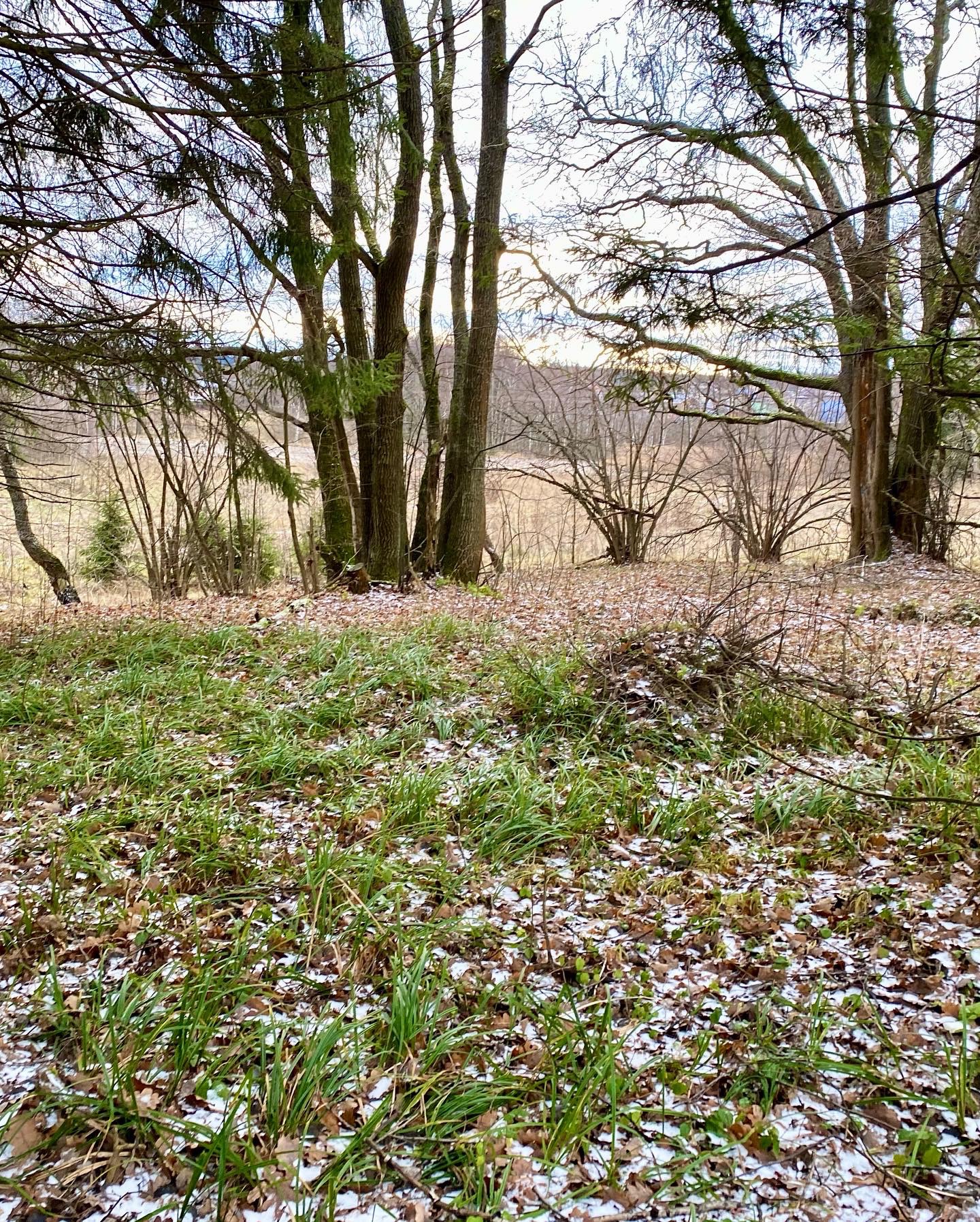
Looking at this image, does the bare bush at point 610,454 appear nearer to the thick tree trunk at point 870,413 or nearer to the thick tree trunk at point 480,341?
the thick tree trunk at point 480,341

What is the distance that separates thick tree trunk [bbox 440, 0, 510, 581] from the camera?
8.30 meters

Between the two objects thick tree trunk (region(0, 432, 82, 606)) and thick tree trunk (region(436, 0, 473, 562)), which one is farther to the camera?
thick tree trunk (region(0, 432, 82, 606))

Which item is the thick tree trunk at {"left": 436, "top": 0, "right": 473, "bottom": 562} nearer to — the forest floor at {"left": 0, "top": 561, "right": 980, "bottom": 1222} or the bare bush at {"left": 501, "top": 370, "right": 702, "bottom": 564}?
the bare bush at {"left": 501, "top": 370, "right": 702, "bottom": 564}

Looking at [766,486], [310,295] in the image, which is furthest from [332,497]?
[766,486]

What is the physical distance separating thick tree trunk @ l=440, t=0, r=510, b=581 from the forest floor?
4.71 metres

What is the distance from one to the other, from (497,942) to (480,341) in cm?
780

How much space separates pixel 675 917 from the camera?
8.24 feet

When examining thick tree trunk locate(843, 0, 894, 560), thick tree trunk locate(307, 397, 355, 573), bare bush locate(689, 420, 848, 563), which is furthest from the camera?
bare bush locate(689, 420, 848, 563)

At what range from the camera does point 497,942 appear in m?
2.39

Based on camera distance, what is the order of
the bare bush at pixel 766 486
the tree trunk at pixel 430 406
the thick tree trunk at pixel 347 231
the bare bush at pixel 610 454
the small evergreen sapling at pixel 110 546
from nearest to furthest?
the thick tree trunk at pixel 347 231, the tree trunk at pixel 430 406, the bare bush at pixel 766 486, the bare bush at pixel 610 454, the small evergreen sapling at pixel 110 546

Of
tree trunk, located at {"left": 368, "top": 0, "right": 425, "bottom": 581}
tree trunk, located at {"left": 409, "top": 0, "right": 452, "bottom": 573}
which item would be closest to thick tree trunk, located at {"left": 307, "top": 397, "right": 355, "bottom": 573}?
tree trunk, located at {"left": 368, "top": 0, "right": 425, "bottom": 581}

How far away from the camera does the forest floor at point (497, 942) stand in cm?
160

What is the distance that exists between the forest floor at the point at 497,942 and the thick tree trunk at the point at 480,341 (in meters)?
4.71

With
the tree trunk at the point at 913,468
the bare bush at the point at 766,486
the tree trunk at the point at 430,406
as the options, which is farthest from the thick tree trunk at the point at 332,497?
the tree trunk at the point at 913,468
